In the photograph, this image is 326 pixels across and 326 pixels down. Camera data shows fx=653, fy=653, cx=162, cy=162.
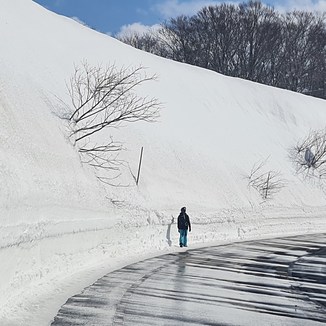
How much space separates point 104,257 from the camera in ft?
60.5

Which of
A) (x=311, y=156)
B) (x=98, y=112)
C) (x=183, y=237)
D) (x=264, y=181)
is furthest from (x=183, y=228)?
(x=311, y=156)

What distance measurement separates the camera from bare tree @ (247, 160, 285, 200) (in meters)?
37.2

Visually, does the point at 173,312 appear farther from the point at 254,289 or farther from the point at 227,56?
the point at 227,56

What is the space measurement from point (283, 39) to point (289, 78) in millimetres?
5212

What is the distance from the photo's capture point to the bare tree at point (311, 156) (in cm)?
4528

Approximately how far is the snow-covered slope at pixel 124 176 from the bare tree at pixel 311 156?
39.4 inches

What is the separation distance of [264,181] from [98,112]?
13992 millimetres

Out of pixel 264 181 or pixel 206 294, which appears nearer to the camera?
pixel 206 294

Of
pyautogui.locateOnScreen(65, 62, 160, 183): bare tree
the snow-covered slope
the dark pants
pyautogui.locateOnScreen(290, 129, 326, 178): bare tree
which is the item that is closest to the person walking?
the dark pants

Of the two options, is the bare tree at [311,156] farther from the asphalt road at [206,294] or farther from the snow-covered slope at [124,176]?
the asphalt road at [206,294]

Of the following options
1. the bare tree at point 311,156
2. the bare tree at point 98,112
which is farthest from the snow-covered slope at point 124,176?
the bare tree at point 311,156

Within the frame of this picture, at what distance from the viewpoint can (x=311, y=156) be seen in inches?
1834

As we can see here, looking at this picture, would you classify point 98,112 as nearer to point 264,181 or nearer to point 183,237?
point 183,237

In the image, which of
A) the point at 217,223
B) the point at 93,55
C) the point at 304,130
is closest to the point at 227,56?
the point at 304,130
